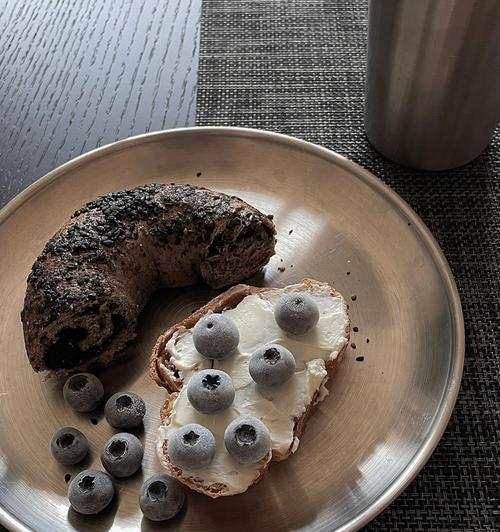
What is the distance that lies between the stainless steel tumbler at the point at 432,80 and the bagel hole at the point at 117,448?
988 millimetres

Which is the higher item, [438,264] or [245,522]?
[438,264]

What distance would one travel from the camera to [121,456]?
3.76 feet

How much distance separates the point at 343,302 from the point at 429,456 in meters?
0.32

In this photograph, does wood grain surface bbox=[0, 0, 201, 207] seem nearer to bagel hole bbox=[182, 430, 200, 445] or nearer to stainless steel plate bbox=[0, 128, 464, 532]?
stainless steel plate bbox=[0, 128, 464, 532]

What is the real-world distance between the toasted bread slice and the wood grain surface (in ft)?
2.16

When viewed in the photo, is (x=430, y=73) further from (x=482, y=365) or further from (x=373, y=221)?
(x=482, y=365)

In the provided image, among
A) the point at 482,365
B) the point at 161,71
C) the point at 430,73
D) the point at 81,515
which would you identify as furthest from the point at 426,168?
the point at 81,515

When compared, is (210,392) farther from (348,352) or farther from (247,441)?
(348,352)

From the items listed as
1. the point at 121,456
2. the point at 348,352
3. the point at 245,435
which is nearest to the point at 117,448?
the point at 121,456

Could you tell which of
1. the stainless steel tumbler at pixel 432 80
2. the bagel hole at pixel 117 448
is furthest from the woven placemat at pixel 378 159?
the bagel hole at pixel 117 448

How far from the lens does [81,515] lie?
3.72ft

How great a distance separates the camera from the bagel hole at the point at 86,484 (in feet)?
3.63

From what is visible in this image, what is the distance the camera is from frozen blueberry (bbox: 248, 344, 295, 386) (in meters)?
1.13

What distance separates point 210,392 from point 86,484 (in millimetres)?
253
